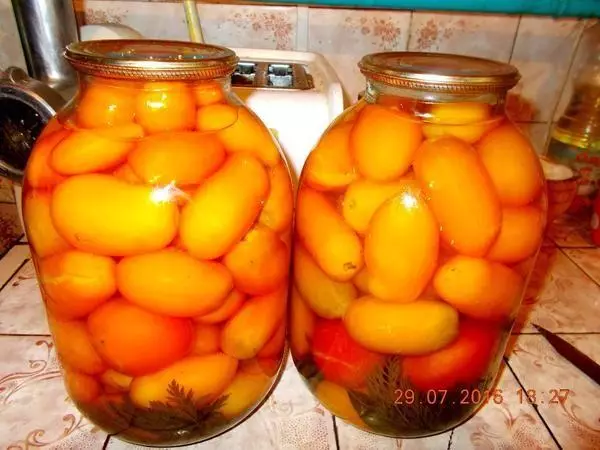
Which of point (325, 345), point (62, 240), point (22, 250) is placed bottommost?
point (22, 250)

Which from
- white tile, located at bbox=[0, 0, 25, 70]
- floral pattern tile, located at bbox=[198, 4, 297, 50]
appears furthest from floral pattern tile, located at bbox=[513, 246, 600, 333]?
white tile, located at bbox=[0, 0, 25, 70]

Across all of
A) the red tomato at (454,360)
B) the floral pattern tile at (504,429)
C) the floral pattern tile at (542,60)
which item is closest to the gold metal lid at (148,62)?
the red tomato at (454,360)

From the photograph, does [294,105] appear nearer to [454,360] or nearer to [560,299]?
[454,360]

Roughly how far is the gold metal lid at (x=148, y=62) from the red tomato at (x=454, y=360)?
239 mm

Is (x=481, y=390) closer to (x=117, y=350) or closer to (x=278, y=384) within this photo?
(x=278, y=384)

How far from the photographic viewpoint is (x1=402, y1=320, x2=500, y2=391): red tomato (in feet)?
1.20

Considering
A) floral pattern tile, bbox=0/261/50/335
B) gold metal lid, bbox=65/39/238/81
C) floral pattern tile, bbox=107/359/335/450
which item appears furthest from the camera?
floral pattern tile, bbox=0/261/50/335

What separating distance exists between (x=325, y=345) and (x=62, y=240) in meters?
0.21

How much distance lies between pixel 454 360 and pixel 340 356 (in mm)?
84

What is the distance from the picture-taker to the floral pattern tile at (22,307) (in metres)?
0.53

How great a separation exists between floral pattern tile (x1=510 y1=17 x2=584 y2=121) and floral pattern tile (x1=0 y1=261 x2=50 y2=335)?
0.73 m

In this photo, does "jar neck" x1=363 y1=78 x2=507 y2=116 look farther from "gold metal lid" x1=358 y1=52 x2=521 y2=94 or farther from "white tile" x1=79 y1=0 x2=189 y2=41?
"white tile" x1=79 y1=0 x2=189 y2=41

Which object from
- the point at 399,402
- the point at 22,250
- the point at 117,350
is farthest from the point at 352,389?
the point at 22,250

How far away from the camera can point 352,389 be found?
0.39 metres
